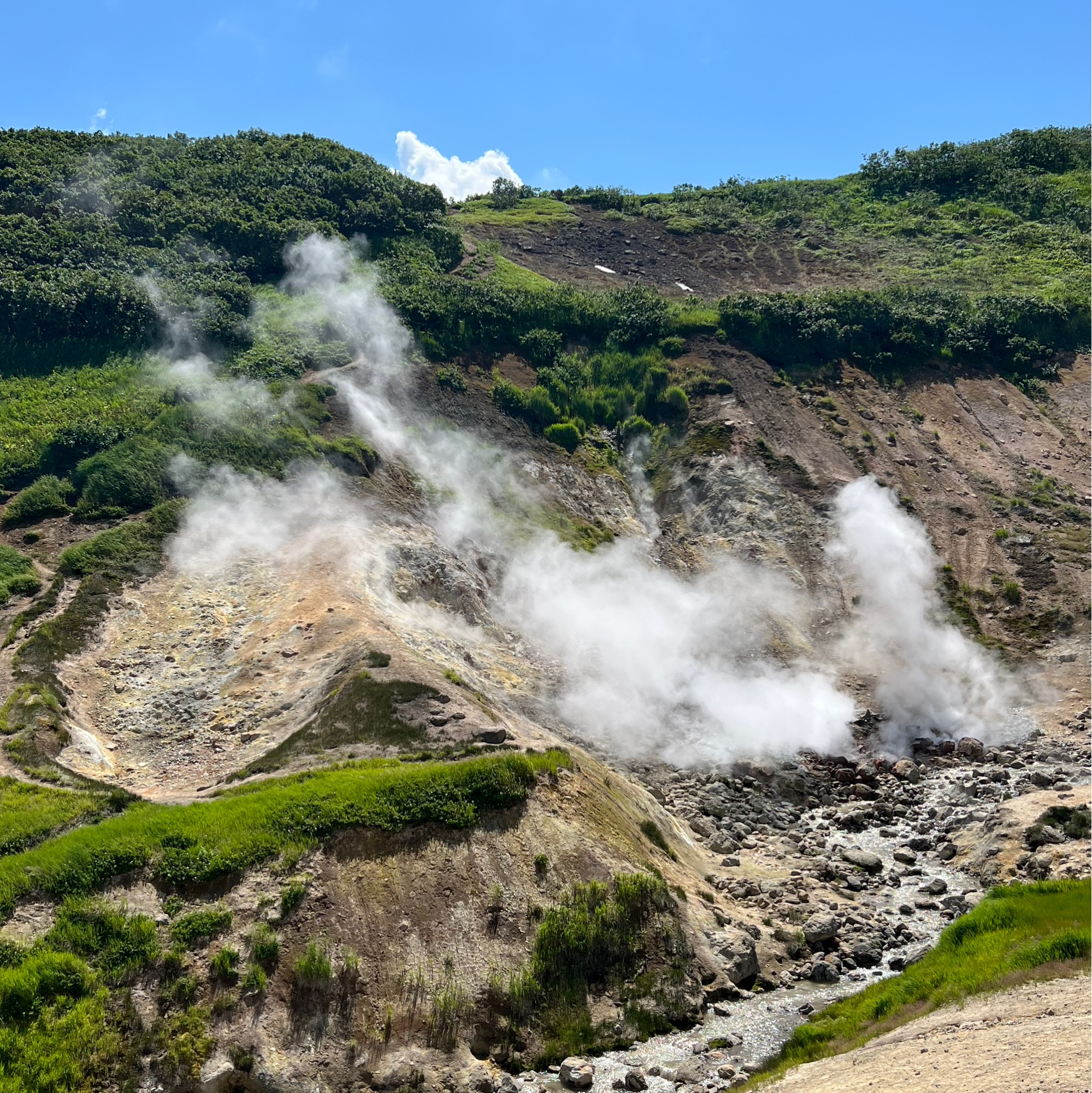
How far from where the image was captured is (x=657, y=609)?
42531 millimetres

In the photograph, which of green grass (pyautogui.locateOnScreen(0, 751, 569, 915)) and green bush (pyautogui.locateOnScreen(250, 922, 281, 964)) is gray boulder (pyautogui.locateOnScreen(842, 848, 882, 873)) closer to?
green grass (pyautogui.locateOnScreen(0, 751, 569, 915))

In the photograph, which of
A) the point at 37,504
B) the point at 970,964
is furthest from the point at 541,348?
the point at 970,964

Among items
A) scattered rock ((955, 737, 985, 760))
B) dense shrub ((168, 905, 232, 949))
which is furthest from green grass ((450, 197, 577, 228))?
dense shrub ((168, 905, 232, 949))

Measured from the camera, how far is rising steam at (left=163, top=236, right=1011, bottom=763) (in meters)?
36.4

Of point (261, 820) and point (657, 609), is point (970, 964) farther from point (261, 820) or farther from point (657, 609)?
point (657, 609)

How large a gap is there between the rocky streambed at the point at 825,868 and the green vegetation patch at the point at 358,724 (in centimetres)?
915

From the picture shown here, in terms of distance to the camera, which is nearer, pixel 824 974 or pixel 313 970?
pixel 313 970

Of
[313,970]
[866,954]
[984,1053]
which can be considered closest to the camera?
[984,1053]

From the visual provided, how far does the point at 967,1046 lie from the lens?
615 inches

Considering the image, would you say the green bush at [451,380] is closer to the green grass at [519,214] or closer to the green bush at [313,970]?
the green grass at [519,214]

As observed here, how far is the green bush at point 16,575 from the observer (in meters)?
34.5

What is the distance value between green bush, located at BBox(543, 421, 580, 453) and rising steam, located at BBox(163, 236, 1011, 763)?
4206mm

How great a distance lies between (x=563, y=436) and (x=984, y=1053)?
42.3 metres

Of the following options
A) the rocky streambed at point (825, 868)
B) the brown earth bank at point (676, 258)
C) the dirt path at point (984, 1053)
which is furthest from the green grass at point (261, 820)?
the brown earth bank at point (676, 258)
